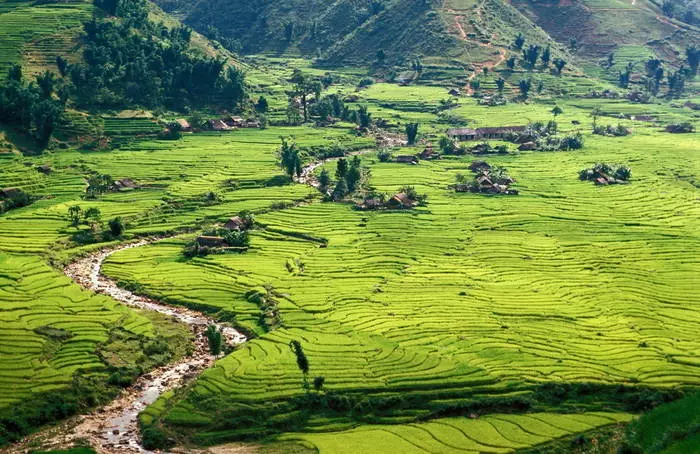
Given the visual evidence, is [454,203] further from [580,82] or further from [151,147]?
[580,82]

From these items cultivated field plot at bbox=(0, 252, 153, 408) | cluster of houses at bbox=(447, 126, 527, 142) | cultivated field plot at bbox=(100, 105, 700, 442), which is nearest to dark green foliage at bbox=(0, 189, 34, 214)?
cultivated field plot at bbox=(0, 252, 153, 408)

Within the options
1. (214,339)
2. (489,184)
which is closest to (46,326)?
(214,339)

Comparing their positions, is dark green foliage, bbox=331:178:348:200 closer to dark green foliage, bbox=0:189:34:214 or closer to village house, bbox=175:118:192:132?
dark green foliage, bbox=0:189:34:214

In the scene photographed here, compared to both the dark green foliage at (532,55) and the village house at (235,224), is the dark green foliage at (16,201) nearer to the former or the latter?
the village house at (235,224)

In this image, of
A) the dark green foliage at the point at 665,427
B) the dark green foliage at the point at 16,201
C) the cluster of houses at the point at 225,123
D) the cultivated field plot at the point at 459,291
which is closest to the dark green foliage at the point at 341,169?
the cultivated field plot at the point at 459,291

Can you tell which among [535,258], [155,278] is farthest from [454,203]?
[155,278]

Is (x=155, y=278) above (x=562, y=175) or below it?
below
